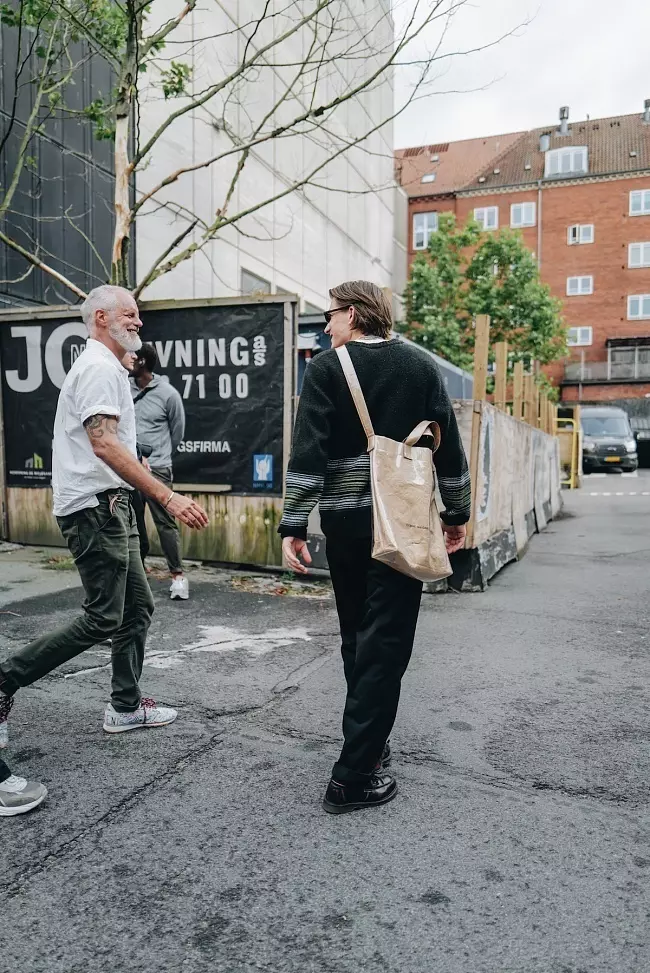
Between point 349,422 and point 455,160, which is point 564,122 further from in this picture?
point 349,422

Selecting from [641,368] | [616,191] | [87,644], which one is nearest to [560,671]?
[87,644]

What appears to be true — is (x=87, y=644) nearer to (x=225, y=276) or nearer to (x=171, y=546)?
(x=171, y=546)

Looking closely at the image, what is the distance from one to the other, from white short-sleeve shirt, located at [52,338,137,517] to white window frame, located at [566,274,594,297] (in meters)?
46.5

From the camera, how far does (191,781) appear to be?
3059 millimetres

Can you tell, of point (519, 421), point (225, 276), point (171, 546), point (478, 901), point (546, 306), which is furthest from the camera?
point (546, 306)

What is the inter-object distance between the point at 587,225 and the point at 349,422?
155 ft

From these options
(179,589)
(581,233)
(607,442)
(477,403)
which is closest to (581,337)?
(581,233)

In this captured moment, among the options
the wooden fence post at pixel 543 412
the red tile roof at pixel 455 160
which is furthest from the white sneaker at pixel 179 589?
A: the red tile roof at pixel 455 160

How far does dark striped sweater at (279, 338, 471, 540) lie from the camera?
2.88 m

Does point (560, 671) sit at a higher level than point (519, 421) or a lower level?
lower

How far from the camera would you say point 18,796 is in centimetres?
281

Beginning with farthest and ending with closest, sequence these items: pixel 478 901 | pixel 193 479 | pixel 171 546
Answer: pixel 193 479 → pixel 171 546 → pixel 478 901

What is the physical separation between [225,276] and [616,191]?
117 ft

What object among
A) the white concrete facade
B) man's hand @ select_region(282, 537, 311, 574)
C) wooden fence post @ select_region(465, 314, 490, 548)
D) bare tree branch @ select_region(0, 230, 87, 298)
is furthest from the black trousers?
the white concrete facade
